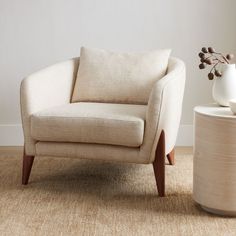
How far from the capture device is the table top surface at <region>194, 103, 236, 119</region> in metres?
2.56

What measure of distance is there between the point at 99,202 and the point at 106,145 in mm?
304

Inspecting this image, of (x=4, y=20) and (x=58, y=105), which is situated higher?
(x=4, y=20)

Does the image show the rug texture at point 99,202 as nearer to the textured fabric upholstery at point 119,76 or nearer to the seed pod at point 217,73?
the textured fabric upholstery at point 119,76

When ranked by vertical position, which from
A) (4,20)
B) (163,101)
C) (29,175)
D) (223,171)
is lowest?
(29,175)

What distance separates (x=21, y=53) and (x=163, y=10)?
110 cm

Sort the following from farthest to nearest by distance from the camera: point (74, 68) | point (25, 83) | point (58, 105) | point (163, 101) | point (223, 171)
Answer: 1. point (74, 68)
2. point (58, 105)
3. point (25, 83)
4. point (163, 101)
5. point (223, 171)

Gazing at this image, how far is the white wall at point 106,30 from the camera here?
4055 millimetres

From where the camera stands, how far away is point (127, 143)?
9.39 ft

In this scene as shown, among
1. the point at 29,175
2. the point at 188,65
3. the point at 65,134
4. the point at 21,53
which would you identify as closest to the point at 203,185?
the point at 65,134

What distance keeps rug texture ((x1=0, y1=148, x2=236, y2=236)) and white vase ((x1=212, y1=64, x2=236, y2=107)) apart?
1.82 ft

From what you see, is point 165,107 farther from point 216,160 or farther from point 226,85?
point 216,160

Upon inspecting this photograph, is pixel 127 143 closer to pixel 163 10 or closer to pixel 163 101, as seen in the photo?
pixel 163 101

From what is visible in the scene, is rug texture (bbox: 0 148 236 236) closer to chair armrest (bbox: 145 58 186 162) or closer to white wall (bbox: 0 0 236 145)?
chair armrest (bbox: 145 58 186 162)

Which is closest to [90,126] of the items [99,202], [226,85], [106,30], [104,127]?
[104,127]
